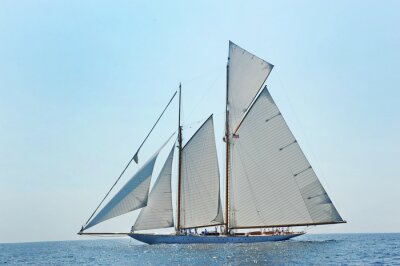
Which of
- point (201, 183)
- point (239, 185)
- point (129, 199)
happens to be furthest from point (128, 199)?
point (239, 185)

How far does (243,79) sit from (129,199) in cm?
2011

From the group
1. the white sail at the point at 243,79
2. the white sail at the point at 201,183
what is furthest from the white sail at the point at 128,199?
the white sail at the point at 243,79

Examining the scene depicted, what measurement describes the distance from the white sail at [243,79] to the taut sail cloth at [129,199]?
1373cm

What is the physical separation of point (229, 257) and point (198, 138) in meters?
17.2

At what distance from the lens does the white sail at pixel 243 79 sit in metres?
64.1

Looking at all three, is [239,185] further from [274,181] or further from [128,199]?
[128,199]

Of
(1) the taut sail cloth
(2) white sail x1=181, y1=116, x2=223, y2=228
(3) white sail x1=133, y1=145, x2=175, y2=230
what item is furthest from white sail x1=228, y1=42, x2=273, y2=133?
(1) the taut sail cloth

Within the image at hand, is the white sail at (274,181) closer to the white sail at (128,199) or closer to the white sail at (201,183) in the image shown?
the white sail at (201,183)

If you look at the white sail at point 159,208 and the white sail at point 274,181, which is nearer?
the white sail at point 159,208

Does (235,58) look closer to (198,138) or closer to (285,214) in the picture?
(198,138)

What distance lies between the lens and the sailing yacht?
5906cm

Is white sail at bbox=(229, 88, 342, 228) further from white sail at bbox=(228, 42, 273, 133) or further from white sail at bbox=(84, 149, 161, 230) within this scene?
white sail at bbox=(84, 149, 161, 230)

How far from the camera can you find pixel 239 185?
62000 mm

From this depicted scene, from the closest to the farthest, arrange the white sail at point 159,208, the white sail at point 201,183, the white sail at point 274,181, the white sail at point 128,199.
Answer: the white sail at point 128,199
the white sail at point 159,208
the white sail at point 274,181
the white sail at point 201,183
